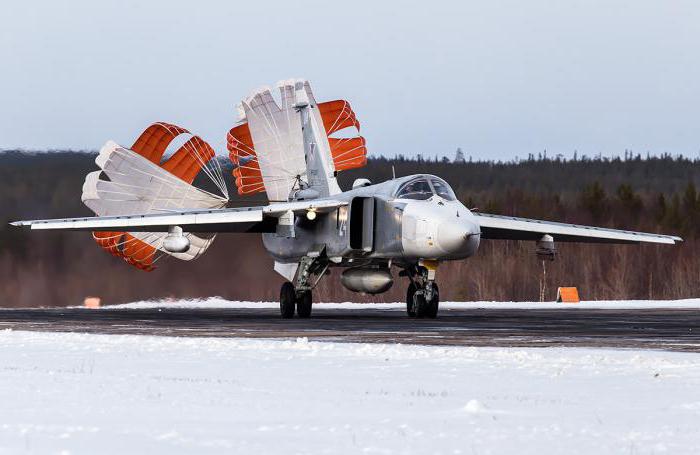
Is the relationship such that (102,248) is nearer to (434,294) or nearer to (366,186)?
(366,186)

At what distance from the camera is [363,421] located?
7562mm

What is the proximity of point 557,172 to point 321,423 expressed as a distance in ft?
298

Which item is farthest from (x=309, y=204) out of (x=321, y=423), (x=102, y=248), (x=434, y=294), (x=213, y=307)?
(x=321, y=423)

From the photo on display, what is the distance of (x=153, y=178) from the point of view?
38.6 meters

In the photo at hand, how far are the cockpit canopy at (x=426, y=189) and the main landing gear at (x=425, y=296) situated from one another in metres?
1.61

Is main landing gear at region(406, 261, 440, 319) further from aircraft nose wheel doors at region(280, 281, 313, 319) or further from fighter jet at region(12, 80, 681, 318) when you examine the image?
aircraft nose wheel doors at region(280, 281, 313, 319)

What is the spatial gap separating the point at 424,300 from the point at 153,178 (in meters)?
15.3

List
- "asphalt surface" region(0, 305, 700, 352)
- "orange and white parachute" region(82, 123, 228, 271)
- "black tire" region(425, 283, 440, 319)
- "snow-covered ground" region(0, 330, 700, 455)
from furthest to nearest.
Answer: "orange and white parachute" region(82, 123, 228, 271) < "black tire" region(425, 283, 440, 319) < "asphalt surface" region(0, 305, 700, 352) < "snow-covered ground" region(0, 330, 700, 455)

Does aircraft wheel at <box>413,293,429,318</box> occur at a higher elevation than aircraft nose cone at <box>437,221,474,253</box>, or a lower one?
lower

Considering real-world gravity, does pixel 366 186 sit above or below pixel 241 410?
above

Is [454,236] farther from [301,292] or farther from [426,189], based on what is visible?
[301,292]

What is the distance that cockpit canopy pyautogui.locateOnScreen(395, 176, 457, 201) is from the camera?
25312mm

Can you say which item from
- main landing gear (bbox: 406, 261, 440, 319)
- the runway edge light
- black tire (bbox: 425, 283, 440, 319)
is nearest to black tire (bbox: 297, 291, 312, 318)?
main landing gear (bbox: 406, 261, 440, 319)

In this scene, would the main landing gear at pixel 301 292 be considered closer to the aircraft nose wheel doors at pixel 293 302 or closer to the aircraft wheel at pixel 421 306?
the aircraft nose wheel doors at pixel 293 302
